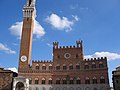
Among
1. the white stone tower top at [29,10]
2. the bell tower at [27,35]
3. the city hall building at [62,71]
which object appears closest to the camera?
the city hall building at [62,71]

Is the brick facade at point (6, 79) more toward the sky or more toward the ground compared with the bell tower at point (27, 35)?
more toward the ground

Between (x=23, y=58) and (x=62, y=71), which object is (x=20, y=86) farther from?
(x=62, y=71)

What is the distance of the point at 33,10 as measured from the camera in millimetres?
55062

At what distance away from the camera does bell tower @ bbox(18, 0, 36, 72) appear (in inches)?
1919

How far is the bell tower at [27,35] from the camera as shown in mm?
48750

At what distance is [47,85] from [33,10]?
24364 millimetres

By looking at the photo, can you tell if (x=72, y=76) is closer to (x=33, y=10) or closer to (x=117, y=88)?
(x=117, y=88)

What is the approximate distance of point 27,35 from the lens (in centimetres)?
5153

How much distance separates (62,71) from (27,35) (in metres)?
15.3

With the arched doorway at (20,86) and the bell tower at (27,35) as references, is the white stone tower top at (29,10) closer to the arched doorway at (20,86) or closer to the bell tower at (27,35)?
the bell tower at (27,35)

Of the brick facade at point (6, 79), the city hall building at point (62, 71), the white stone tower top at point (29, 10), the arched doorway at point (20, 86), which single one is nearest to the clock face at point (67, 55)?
the city hall building at point (62, 71)

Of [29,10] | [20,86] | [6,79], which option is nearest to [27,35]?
[29,10]

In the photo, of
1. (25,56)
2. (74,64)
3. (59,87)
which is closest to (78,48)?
(74,64)

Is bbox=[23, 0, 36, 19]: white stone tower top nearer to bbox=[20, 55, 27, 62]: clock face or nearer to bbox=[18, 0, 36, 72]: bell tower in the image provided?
bbox=[18, 0, 36, 72]: bell tower
